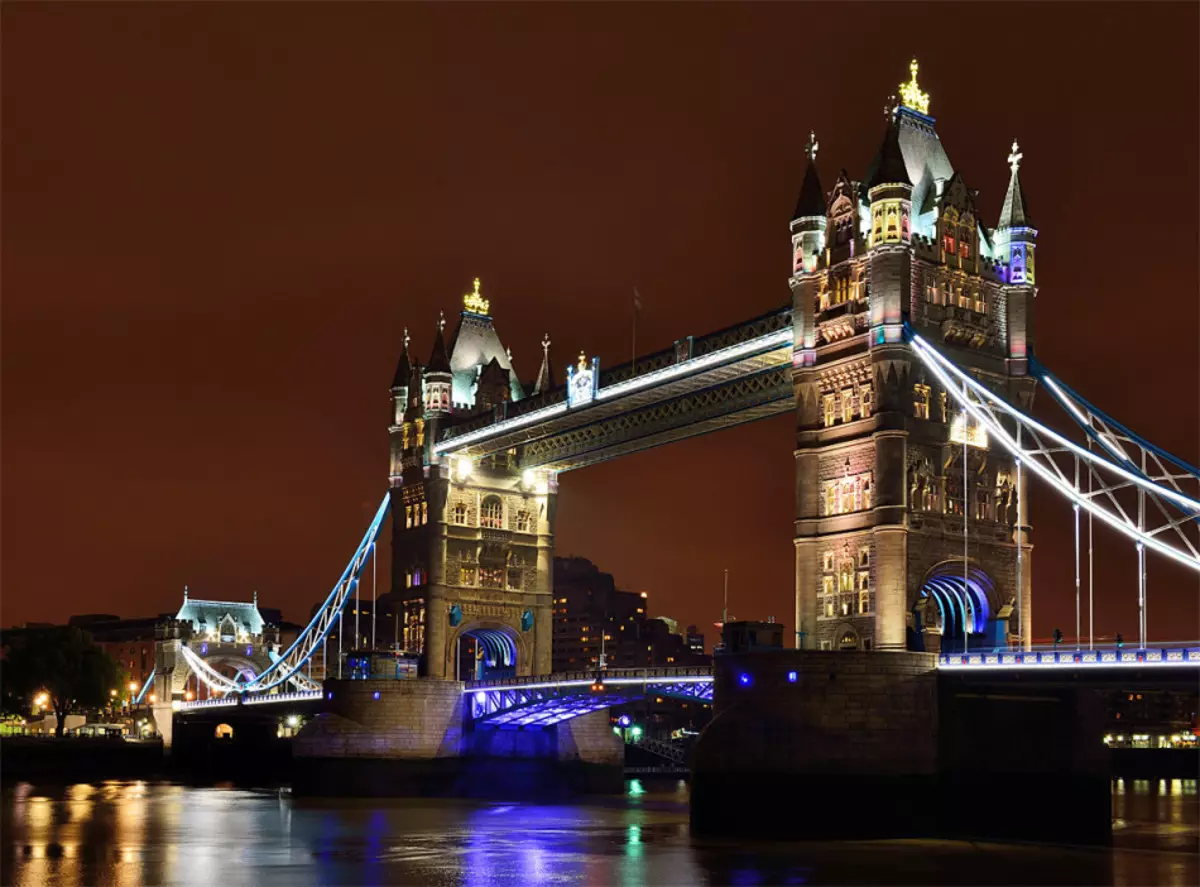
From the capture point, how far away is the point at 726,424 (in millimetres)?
67500

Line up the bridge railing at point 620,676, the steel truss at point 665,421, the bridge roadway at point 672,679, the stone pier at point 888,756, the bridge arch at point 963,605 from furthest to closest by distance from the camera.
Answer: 1. the steel truss at point 665,421
2. the bridge railing at point 620,676
3. the bridge arch at point 963,605
4. the stone pier at point 888,756
5. the bridge roadway at point 672,679

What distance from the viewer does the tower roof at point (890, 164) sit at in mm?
54281

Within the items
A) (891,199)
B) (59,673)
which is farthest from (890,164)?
(59,673)

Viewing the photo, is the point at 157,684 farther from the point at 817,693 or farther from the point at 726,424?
the point at 817,693

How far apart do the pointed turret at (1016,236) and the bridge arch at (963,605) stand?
34.0 ft

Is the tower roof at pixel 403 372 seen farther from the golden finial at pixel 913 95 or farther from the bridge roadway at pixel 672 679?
the golden finial at pixel 913 95

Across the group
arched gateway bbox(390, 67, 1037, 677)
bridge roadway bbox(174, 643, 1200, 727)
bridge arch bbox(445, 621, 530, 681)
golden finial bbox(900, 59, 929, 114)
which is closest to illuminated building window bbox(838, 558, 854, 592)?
arched gateway bbox(390, 67, 1037, 677)

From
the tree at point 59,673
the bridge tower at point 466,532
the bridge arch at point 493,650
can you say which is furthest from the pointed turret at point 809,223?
the tree at point 59,673

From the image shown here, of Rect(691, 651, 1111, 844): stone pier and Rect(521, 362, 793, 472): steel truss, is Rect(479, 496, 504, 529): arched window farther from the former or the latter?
Rect(691, 651, 1111, 844): stone pier

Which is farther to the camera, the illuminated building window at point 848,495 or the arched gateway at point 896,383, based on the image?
the illuminated building window at point 848,495

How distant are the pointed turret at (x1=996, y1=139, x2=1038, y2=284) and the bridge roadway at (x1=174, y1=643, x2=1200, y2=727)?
1415cm

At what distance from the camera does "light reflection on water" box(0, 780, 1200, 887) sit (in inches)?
1636

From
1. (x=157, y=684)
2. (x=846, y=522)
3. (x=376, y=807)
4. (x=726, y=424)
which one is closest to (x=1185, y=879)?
(x=846, y=522)

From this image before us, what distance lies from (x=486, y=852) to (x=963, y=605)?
18.4 metres
